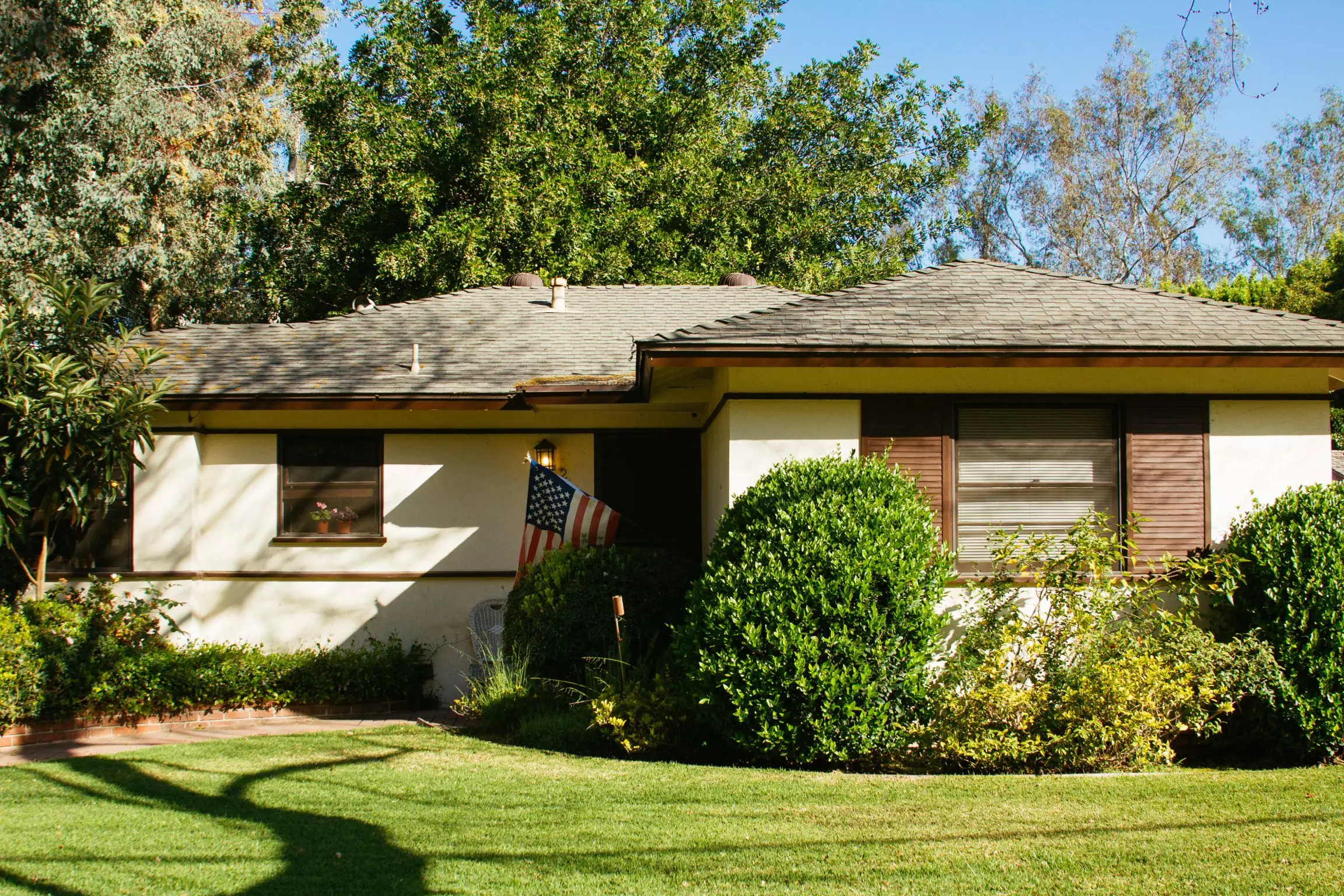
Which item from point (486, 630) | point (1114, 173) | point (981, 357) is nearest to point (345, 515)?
point (486, 630)

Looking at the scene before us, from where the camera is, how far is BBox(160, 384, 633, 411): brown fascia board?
34.7 feet

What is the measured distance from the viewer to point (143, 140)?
2191 cm

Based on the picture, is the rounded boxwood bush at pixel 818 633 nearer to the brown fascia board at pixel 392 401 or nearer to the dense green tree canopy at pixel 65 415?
the brown fascia board at pixel 392 401

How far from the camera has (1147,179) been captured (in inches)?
1270

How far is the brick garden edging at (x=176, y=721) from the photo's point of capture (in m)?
9.34

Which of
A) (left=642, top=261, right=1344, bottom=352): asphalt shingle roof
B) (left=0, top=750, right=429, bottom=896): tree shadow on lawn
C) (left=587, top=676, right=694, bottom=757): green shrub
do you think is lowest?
(left=0, top=750, right=429, bottom=896): tree shadow on lawn

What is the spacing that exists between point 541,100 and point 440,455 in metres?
11.3

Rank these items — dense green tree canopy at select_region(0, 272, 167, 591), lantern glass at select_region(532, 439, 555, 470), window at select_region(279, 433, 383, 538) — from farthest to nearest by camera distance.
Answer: lantern glass at select_region(532, 439, 555, 470) < window at select_region(279, 433, 383, 538) < dense green tree canopy at select_region(0, 272, 167, 591)

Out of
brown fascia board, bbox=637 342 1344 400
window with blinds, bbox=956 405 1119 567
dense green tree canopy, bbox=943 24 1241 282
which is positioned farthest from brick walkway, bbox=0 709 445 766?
dense green tree canopy, bbox=943 24 1241 282

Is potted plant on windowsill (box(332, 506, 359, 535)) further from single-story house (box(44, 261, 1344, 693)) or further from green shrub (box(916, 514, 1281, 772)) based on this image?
green shrub (box(916, 514, 1281, 772))

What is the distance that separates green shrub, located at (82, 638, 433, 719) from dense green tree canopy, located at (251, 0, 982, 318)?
963 centimetres

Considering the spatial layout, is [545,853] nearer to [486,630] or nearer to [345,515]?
[486,630]

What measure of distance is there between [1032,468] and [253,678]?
24.7ft

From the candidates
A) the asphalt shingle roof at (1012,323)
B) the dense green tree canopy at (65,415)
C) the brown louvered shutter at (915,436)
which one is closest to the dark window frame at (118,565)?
the dense green tree canopy at (65,415)
